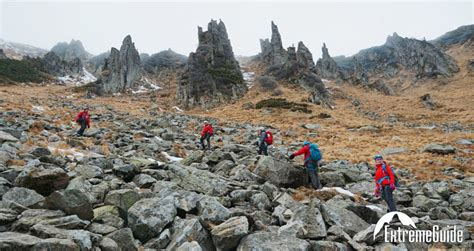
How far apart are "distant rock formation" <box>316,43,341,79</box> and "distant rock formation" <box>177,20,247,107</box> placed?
50.7 meters

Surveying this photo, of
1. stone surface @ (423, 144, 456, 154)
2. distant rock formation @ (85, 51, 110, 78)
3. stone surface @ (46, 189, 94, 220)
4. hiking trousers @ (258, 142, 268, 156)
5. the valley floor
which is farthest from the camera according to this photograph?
distant rock formation @ (85, 51, 110, 78)

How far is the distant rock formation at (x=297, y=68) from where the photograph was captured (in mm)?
76938

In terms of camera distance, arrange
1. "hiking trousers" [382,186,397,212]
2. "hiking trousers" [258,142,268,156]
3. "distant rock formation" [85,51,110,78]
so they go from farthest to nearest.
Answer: "distant rock formation" [85,51,110,78] → "hiking trousers" [258,142,268,156] → "hiking trousers" [382,186,397,212]

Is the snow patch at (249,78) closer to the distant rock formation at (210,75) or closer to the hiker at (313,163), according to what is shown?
the distant rock formation at (210,75)

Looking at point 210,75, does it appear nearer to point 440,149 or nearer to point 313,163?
point 440,149

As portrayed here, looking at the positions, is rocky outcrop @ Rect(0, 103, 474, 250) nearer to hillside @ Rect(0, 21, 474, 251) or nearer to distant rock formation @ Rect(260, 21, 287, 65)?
hillside @ Rect(0, 21, 474, 251)

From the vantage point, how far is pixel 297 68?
85.4m

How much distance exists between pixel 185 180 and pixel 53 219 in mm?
5367

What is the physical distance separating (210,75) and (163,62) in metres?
61.3

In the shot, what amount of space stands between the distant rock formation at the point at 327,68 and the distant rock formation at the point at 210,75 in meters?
50.7

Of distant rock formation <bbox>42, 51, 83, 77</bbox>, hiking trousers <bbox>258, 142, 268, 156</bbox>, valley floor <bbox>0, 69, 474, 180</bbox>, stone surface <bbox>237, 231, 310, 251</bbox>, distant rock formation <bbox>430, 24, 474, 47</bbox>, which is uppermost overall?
distant rock formation <bbox>430, 24, 474, 47</bbox>

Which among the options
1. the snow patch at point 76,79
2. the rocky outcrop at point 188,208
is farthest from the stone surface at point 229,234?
the snow patch at point 76,79

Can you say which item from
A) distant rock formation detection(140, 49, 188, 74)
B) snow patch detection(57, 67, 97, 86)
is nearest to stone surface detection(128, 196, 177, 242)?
snow patch detection(57, 67, 97, 86)

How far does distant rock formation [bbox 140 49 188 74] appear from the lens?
122438 millimetres
